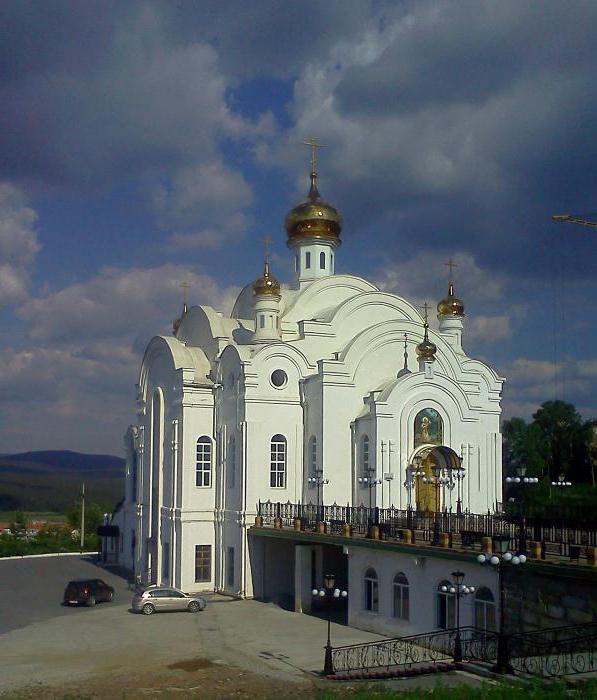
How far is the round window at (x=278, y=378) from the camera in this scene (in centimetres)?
3269

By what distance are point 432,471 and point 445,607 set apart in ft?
34.7

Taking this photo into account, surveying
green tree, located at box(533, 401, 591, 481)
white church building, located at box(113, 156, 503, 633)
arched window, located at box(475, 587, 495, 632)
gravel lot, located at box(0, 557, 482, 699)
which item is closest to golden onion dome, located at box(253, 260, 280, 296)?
white church building, located at box(113, 156, 503, 633)

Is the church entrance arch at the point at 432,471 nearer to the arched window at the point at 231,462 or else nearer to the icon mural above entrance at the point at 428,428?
the icon mural above entrance at the point at 428,428

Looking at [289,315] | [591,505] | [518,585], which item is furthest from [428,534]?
[591,505]

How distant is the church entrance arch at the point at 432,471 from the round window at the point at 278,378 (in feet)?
17.2

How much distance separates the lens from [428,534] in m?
23.1

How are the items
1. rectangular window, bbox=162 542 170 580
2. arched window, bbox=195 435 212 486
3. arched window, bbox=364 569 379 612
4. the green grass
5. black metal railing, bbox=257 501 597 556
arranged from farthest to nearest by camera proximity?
rectangular window, bbox=162 542 170 580
arched window, bbox=195 435 212 486
arched window, bbox=364 569 379 612
black metal railing, bbox=257 501 597 556
the green grass

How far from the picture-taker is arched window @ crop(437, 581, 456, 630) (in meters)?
21.0

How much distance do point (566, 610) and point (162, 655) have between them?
9.15m

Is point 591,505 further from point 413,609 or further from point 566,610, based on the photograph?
point 566,610

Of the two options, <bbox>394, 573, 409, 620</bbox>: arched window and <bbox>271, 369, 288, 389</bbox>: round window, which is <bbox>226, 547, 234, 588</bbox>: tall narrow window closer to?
<bbox>271, 369, 288, 389</bbox>: round window

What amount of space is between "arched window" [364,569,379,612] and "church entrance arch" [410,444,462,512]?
738cm

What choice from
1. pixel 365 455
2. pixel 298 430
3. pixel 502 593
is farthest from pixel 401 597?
pixel 298 430

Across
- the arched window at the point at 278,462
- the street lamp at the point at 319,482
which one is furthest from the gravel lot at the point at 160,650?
the arched window at the point at 278,462
